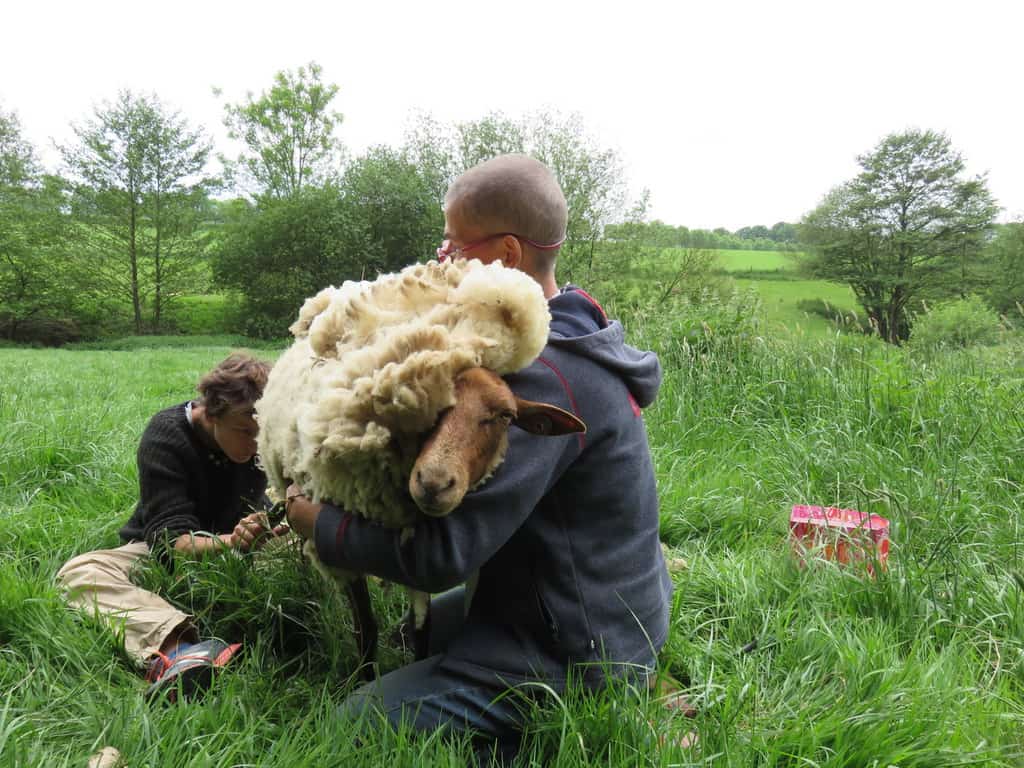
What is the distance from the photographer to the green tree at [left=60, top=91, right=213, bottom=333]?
3166 cm

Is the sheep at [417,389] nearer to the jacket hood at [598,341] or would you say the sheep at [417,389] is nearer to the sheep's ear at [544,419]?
the sheep's ear at [544,419]

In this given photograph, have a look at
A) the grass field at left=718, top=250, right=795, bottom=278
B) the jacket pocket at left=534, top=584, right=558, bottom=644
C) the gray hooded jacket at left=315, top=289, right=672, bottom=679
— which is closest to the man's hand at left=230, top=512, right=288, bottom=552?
the gray hooded jacket at left=315, top=289, right=672, bottom=679

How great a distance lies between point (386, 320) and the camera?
5.27 feet

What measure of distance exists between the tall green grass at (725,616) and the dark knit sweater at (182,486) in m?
0.27

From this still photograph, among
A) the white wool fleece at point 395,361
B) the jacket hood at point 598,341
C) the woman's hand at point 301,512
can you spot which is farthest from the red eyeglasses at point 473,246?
the woman's hand at point 301,512

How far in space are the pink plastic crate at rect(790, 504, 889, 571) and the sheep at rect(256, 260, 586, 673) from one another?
208cm

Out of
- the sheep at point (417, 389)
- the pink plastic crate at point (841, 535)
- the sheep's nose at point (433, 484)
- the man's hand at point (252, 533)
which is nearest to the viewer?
the sheep's nose at point (433, 484)

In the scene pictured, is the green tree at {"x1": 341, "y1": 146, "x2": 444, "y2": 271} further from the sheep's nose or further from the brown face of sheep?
the sheep's nose

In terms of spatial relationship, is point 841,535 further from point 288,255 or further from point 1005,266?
point 1005,266

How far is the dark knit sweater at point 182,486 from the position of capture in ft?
9.41

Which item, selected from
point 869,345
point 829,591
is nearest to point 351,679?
point 829,591

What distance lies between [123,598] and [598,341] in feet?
7.35

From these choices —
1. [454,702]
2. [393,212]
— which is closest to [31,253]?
[393,212]

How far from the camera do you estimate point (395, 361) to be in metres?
1.48
